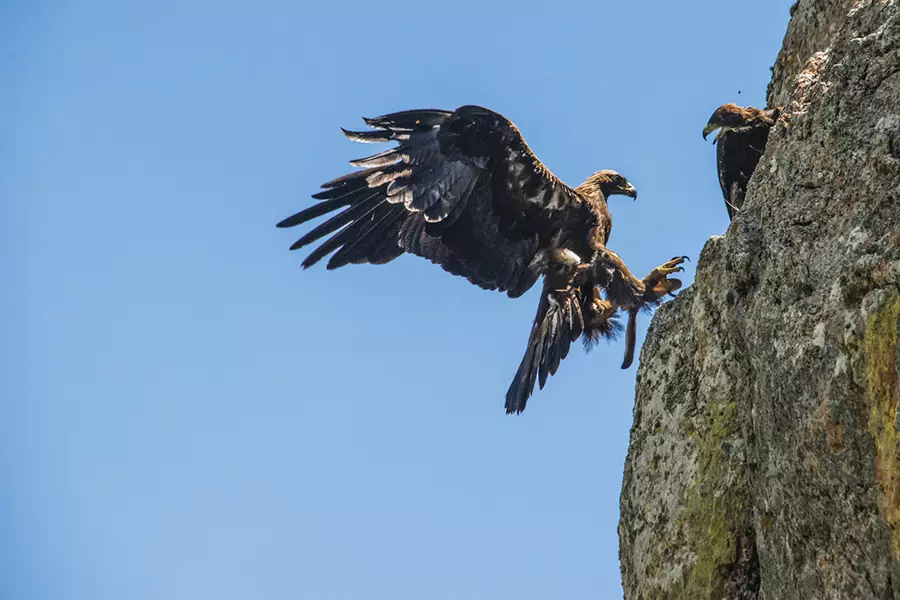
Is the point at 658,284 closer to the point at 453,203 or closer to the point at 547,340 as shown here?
the point at 547,340

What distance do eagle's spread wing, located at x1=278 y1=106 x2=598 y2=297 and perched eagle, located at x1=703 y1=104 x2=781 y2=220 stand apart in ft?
8.04

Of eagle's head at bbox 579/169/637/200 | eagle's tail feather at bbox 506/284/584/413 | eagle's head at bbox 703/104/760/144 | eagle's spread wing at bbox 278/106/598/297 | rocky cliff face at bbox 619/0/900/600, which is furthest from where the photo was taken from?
eagle's head at bbox 579/169/637/200

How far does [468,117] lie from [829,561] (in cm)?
482

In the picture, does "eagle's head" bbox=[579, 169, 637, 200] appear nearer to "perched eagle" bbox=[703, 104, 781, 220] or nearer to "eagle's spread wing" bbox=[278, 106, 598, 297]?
"eagle's spread wing" bbox=[278, 106, 598, 297]

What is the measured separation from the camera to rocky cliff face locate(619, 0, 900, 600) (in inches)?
125

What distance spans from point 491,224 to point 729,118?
3.14 meters

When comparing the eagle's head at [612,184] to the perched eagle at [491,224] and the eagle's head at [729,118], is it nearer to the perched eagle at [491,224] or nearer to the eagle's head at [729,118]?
the perched eagle at [491,224]

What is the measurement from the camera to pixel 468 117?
7.55m

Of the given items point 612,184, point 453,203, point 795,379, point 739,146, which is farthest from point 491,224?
point 795,379

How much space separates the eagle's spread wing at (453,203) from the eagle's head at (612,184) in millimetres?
563

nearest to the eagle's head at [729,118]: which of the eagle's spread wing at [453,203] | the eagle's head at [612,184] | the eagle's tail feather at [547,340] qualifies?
the eagle's spread wing at [453,203]

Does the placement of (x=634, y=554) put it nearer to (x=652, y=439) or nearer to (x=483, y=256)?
(x=652, y=439)

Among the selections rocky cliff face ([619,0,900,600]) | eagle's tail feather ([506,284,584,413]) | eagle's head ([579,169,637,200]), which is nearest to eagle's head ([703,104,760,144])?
rocky cliff face ([619,0,900,600])

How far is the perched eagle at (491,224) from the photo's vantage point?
765 cm
